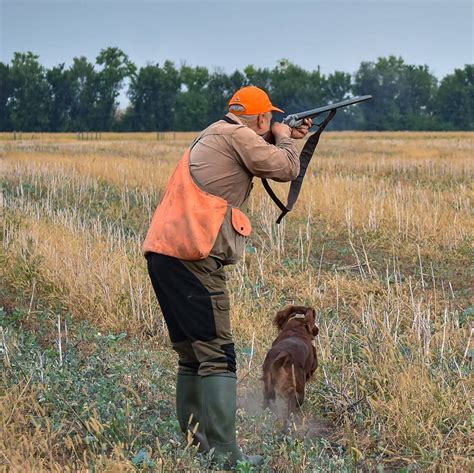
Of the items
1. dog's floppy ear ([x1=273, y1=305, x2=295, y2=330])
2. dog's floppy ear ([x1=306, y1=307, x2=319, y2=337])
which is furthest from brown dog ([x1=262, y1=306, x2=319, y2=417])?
dog's floppy ear ([x1=273, y1=305, x2=295, y2=330])

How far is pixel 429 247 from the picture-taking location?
31.9 feet

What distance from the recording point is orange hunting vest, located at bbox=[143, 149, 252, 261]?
416 centimetres

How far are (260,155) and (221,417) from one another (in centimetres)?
141

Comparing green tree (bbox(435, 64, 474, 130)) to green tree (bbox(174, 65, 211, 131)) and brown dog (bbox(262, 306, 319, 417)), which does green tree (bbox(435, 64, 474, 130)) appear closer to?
green tree (bbox(174, 65, 211, 131))

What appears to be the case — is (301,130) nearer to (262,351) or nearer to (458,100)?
(262,351)

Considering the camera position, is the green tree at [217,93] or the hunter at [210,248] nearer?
the hunter at [210,248]

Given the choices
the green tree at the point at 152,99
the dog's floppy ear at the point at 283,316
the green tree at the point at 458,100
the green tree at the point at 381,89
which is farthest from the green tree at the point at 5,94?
the dog's floppy ear at the point at 283,316

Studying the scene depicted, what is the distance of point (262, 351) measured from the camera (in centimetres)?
594

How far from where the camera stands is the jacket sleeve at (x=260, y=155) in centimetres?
421

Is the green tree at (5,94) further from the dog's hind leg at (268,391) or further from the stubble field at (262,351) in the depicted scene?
the dog's hind leg at (268,391)

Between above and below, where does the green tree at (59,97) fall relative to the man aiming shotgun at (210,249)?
above

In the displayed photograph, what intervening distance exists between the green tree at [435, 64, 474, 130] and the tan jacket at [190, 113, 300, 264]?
88797 mm

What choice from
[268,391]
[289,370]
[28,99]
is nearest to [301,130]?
[289,370]

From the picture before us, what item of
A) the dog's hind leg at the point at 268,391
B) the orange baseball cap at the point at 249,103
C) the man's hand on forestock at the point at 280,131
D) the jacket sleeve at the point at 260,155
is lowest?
the dog's hind leg at the point at 268,391
